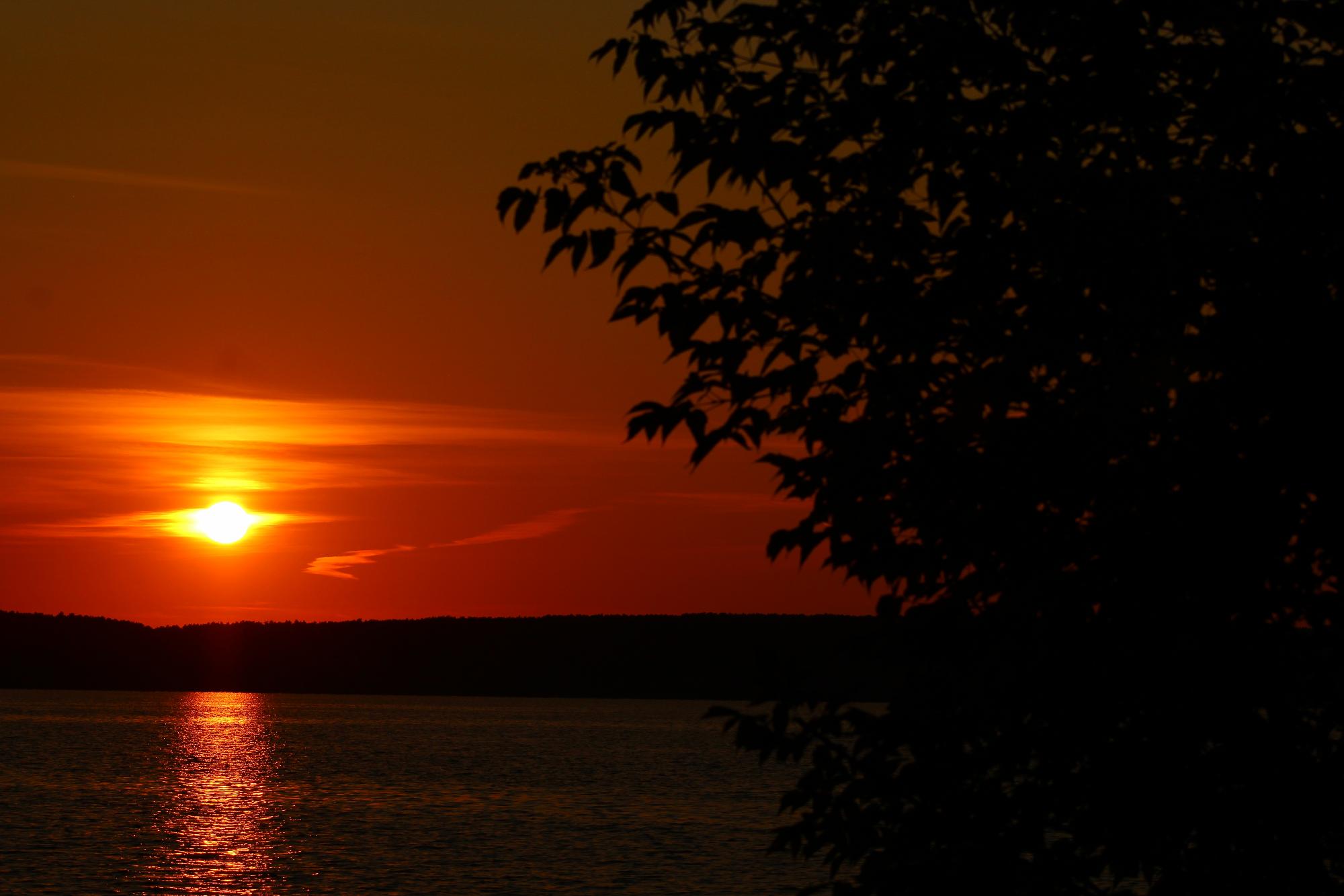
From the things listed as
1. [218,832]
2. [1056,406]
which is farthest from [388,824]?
[1056,406]

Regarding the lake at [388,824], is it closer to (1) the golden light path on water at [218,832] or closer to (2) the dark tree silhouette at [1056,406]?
(1) the golden light path on water at [218,832]

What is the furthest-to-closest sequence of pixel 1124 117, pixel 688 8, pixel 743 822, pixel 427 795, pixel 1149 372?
pixel 427 795 → pixel 743 822 → pixel 688 8 → pixel 1124 117 → pixel 1149 372

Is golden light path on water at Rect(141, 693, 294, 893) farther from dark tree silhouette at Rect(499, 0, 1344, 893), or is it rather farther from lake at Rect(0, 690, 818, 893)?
dark tree silhouette at Rect(499, 0, 1344, 893)

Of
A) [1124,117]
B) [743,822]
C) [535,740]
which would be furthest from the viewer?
[535,740]

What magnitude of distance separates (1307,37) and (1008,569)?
3054mm

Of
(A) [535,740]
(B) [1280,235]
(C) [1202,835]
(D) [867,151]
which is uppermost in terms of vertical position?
(D) [867,151]

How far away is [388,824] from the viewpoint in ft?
265

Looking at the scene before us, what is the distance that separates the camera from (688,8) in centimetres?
810

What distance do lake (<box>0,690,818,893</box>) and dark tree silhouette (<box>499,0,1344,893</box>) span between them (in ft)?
151

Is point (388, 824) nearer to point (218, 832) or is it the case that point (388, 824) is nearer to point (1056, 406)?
point (218, 832)

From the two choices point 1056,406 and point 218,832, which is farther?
point 218,832

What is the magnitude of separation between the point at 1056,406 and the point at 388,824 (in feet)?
Answer: 257

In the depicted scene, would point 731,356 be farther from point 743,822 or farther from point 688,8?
point 743,822

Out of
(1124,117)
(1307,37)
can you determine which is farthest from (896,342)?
(1307,37)
